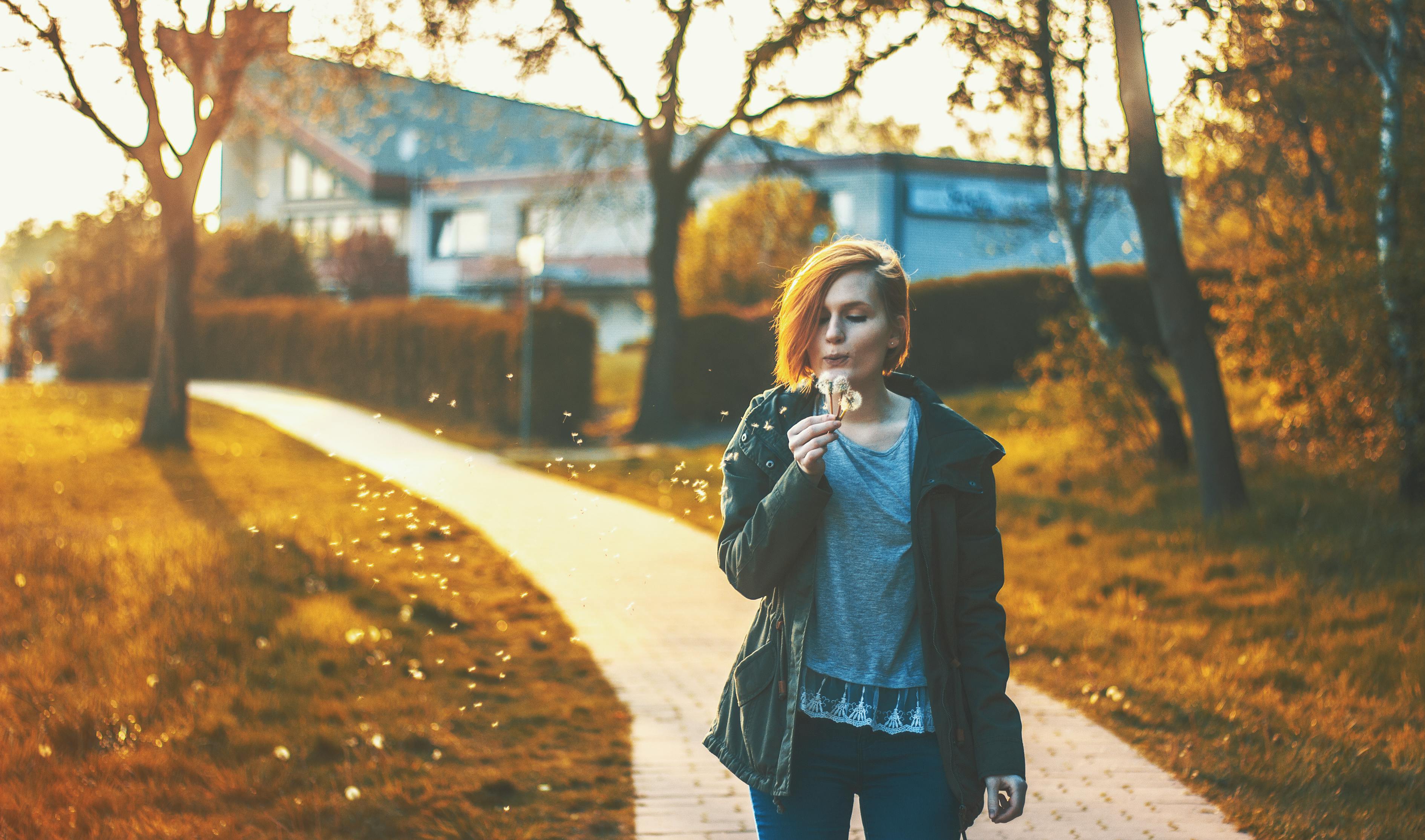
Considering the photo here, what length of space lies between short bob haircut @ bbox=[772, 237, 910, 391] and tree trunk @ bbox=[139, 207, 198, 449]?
16.6 meters

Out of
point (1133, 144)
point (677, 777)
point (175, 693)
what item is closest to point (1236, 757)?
point (677, 777)

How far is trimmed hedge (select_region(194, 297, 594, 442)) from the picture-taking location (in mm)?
22281

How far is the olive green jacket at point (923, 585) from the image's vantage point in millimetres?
2516

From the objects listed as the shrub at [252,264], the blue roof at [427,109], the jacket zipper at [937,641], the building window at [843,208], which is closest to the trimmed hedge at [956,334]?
the blue roof at [427,109]

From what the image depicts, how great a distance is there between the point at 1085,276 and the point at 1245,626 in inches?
272

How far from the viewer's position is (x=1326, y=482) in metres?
11.4

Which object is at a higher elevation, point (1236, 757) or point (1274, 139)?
point (1274, 139)

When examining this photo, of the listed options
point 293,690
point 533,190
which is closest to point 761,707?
point 293,690

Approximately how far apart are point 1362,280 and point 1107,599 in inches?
139

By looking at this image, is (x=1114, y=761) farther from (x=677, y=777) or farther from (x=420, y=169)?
(x=420, y=169)

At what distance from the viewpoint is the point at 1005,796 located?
2.52 m

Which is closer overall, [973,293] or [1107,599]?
[1107,599]

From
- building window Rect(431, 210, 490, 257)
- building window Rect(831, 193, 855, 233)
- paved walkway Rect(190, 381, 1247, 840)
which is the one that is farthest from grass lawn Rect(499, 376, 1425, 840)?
building window Rect(431, 210, 490, 257)

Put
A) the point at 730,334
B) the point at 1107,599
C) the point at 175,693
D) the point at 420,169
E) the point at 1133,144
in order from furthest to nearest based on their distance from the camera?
the point at 420,169
the point at 730,334
the point at 1133,144
the point at 1107,599
the point at 175,693
